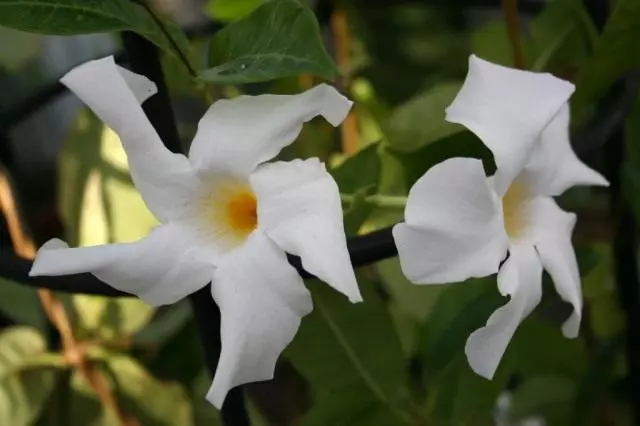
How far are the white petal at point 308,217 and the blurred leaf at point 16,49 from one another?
0.27 metres

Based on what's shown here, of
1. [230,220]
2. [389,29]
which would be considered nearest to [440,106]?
[230,220]

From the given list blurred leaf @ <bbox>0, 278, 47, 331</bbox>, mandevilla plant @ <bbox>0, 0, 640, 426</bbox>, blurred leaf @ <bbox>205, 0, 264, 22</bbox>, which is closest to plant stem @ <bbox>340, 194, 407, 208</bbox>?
mandevilla plant @ <bbox>0, 0, 640, 426</bbox>

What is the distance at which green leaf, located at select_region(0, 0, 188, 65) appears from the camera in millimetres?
202

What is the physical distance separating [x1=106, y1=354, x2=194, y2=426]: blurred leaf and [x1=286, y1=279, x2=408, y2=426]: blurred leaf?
9 cm

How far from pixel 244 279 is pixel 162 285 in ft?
0.07

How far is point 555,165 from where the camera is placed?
0.24 m

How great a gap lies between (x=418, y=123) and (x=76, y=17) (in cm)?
18

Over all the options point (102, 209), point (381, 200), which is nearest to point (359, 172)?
point (381, 200)

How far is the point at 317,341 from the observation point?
1.02 feet

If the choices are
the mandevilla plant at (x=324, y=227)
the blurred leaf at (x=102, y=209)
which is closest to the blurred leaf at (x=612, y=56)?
the mandevilla plant at (x=324, y=227)

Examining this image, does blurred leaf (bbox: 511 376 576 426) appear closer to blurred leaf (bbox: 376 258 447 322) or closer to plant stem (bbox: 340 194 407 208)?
blurred leaf (bbox: 376 258 447 322)

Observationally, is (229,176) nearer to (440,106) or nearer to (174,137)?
(174,137)

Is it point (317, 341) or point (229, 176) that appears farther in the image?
point (317, 341)

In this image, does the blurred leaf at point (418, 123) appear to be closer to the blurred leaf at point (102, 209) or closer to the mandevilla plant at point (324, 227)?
the mandevilla plant at point (324, 227)
